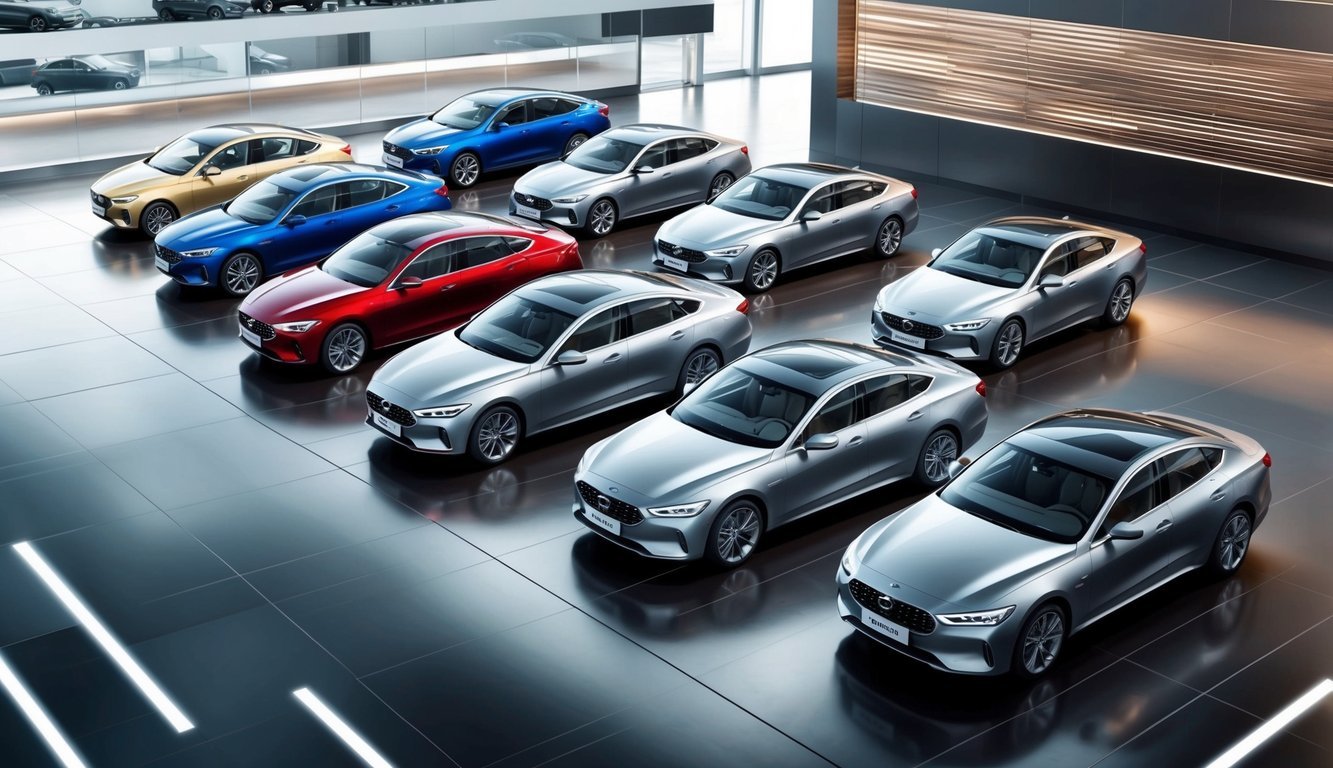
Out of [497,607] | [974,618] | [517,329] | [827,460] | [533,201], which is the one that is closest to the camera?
[974,618]

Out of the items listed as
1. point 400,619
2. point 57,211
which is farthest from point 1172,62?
point 57,211

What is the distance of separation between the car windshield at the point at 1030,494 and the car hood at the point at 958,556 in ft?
0.42

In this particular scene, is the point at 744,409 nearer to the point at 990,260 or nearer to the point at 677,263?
the point at 990,260

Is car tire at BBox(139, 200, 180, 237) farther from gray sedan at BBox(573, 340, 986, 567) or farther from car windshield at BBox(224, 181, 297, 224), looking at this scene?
gray sedan at BBox(573, 340, 986, 567)

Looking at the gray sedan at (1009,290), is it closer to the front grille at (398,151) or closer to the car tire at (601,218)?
the car tire at (601,218)

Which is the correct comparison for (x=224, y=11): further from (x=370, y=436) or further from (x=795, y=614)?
(x=795, y=614)

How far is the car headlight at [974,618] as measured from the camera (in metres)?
8.88

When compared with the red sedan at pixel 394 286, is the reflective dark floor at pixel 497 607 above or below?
below

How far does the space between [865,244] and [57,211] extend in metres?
12.3

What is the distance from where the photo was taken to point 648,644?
383 inches

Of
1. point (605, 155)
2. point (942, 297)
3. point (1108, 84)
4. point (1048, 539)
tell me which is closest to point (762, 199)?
point (605, 155)

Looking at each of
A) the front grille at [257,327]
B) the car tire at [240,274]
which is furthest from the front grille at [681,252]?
the front grille at [257,327]

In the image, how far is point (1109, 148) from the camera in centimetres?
2084

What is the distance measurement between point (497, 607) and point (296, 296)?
19.5ft
